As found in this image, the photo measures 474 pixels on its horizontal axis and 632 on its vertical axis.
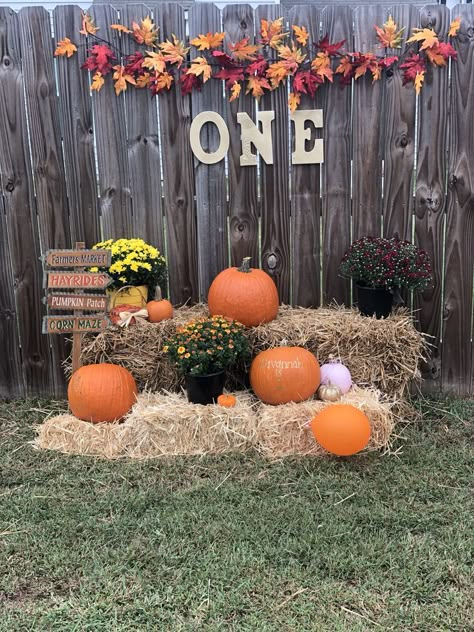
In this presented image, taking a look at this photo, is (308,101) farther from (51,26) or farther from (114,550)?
(114,550)

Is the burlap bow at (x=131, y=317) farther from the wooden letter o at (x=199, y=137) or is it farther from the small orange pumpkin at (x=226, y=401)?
the wooden letter o at (x=199, y=137)

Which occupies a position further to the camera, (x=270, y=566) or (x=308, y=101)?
(x=308, y=101)

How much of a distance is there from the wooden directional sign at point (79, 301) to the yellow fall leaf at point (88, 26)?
174 centimetres

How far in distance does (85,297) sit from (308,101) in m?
1.99

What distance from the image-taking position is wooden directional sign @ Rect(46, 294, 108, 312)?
3857 mm

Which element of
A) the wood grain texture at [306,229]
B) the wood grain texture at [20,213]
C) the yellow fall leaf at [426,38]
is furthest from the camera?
the wood grain texture at [306,229]

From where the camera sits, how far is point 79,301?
3883mm

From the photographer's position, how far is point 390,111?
4.04m

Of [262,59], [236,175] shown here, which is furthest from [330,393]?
[262,59]

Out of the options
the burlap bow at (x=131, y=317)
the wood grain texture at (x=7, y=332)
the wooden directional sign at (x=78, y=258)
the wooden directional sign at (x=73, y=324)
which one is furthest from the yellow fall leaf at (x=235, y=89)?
the wood grain texture at (x=7, y=332)

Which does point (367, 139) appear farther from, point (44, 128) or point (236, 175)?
point (44, 128)

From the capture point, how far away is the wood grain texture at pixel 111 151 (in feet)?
13.1

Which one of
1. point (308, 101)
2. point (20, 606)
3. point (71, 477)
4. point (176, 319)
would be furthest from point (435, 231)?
point (20, 606)

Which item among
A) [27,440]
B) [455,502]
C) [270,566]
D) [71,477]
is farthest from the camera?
[27,440]
